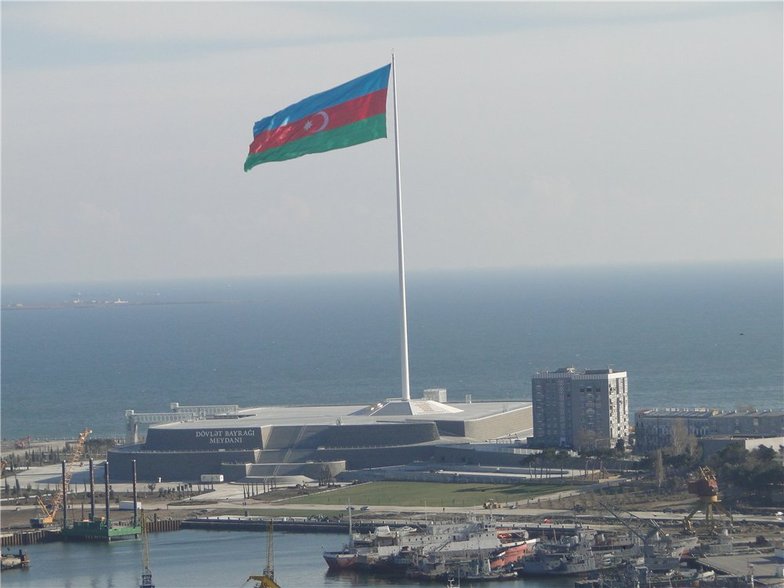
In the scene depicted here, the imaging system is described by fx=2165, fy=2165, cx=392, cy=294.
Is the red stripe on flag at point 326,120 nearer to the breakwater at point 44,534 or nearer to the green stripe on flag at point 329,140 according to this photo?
the green stripe on flag at point 329,140

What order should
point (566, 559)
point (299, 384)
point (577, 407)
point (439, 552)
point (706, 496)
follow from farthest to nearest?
point (299, 384)
point (577, 407)
point (706, 496)
point (439, 552)
point (566, 559)

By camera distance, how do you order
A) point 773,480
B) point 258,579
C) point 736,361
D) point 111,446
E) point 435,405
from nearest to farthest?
point 258,579, point 773,480, point 435,405, point 111,446, point 736,361

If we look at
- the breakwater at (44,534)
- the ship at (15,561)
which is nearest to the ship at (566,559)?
the ship at (15,561)

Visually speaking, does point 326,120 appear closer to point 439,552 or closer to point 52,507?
point 52,507

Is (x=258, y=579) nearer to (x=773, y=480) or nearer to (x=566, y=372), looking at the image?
(x=773, y=480)

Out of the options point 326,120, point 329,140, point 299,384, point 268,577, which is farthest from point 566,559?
point 299,384

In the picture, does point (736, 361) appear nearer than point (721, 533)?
No

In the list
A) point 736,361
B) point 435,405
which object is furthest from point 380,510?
point 736,361
